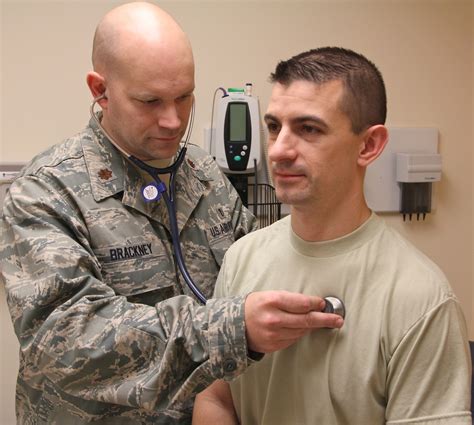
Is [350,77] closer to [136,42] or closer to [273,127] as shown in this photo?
[273,127]

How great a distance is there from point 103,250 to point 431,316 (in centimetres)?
79

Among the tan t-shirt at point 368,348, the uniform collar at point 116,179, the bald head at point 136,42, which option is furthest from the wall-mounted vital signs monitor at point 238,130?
the tan t-shirt at point 368,348

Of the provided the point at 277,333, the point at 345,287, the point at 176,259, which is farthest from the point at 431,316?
the point at 176,259

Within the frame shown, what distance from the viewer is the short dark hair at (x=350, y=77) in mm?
1104

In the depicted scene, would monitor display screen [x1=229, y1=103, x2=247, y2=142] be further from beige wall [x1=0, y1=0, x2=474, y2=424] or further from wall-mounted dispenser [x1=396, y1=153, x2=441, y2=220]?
wall-mounted dispenser [x1=396, y1=153, x2=441, y2=220]

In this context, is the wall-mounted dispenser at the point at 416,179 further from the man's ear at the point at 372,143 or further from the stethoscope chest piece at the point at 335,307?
the stethoscope chest piece at the point at 335,307

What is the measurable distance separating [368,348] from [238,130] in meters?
1.31

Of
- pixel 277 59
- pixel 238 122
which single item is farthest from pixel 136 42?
pixel 277 59

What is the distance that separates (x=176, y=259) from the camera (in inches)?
58.4

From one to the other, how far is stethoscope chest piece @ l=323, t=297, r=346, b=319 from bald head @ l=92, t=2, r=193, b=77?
0.69 metres

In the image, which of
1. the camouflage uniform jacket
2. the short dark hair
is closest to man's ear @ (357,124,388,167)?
the short dark hair

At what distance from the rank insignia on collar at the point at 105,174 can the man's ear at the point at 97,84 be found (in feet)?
0.56

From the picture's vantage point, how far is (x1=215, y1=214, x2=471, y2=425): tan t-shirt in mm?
989

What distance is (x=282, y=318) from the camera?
1.00 meters
